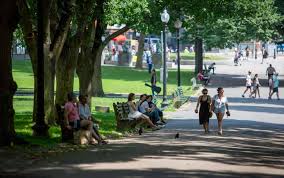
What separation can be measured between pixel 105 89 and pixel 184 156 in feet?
98.1

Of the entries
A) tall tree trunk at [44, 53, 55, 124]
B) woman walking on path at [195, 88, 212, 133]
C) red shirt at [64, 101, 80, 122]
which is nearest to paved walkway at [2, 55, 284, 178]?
woman walking on path at [195, 88, 212, 133]

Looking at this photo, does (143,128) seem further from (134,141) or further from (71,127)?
(71,127)

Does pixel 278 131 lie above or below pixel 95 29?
below

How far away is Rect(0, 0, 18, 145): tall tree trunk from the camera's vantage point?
15422 mm

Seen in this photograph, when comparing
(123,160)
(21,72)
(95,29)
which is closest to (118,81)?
(21,72)

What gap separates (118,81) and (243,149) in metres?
32.9

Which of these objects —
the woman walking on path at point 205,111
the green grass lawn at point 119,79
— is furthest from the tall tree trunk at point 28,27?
the green grass lawn at point 119,79

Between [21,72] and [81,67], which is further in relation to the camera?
[21,72]

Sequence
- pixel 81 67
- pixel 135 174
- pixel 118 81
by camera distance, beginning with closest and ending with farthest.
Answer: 1. pixel 135 174
2. pixel 81 67
3. pixel 118 81

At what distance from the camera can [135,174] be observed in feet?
38.8

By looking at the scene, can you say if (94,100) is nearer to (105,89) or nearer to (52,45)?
(105,89)

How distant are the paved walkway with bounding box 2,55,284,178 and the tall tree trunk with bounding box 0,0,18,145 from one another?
1.60 m

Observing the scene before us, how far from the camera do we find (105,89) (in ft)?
145

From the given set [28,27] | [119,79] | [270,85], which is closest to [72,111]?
[28,27]
